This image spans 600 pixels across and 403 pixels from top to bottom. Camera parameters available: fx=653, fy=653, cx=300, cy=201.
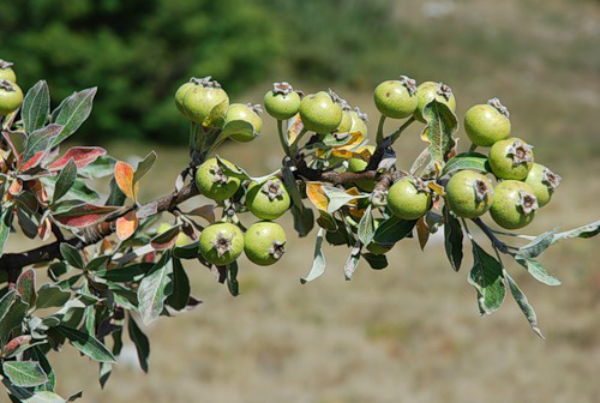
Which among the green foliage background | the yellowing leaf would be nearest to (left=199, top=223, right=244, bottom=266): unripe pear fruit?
the yellowing leaf

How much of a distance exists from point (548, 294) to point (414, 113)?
5.96m

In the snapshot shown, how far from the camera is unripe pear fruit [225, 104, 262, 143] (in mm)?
1024

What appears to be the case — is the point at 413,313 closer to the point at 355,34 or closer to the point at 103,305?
the point at 103,305

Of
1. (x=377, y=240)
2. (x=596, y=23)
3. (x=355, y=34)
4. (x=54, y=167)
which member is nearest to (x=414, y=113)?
(x=377, y=240)

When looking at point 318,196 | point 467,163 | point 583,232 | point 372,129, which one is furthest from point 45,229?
point 372,129

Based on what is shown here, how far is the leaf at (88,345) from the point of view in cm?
112

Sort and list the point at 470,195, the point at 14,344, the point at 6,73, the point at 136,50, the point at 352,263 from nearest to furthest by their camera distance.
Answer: the point at 470,195
the point at 352,263
the point at 14,344
the point at 6,73
the point at 136,50

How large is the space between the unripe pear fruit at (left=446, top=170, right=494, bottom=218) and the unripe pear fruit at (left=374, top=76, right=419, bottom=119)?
213mm

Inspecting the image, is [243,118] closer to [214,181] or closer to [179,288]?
[214,181]

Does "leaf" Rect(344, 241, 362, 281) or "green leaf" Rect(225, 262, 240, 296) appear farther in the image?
"green leaf" Rect(225, 262, 240, 296)

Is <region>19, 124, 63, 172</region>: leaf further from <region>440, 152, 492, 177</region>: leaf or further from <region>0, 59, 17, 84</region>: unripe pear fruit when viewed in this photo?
<region>440, 152, 492, 177</region>: leaf

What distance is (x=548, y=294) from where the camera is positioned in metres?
6.50

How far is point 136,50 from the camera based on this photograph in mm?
11281

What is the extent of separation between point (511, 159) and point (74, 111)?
79 centimetres
